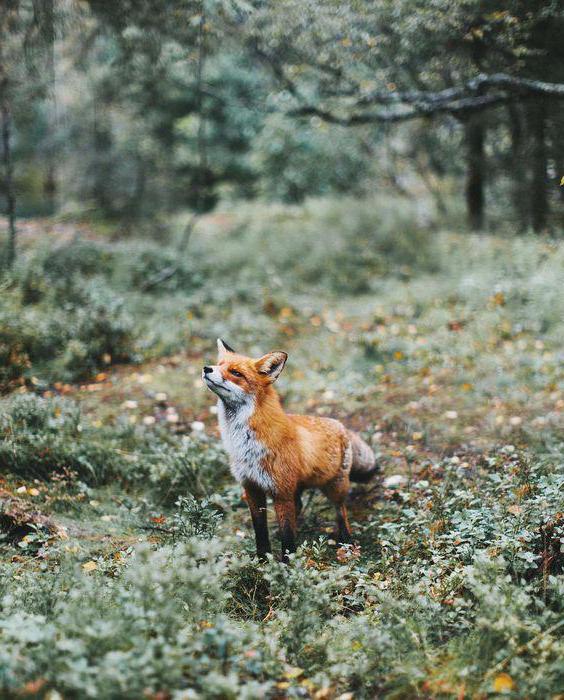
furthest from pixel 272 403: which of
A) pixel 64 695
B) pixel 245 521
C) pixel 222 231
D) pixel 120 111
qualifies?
pixel 120 111

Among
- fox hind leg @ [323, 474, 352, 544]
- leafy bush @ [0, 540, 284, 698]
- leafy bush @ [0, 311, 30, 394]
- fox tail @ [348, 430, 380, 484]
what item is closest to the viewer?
leafy bush @ [0, 540, 284, 698]

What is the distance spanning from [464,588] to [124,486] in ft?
11.5

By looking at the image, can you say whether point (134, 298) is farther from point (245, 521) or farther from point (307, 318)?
point (245, 521)

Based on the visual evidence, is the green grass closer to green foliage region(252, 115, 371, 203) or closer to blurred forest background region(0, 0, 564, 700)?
blurred forest background region(0, 0, 564, 700)

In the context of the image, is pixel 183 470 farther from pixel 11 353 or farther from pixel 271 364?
pixel 11 353

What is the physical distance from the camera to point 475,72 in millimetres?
9711

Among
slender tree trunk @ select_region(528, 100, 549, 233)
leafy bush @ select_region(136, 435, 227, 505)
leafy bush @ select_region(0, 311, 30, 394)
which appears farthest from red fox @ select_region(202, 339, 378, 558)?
slender tree trunk @ select_region(528, 100, 549, 233)

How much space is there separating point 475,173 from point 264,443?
43.4 ft

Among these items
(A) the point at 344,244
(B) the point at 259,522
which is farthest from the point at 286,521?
(A) the point at 344,244

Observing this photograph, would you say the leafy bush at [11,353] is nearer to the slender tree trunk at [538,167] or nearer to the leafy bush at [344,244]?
the leafy bush at [344,244]

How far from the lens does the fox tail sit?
548cm

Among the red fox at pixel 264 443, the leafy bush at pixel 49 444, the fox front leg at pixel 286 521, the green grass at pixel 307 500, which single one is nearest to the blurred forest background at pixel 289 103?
the green grass at pixel 307 500

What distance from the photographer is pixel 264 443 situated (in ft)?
14.4

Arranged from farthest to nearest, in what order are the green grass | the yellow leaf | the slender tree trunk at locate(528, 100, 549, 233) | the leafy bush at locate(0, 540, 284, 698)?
the slender tree trunk at locate(528, 100, 549, 233) → the green grass → the yellow leaf → the leafy bush at locate(0, 540, 284, 698)
